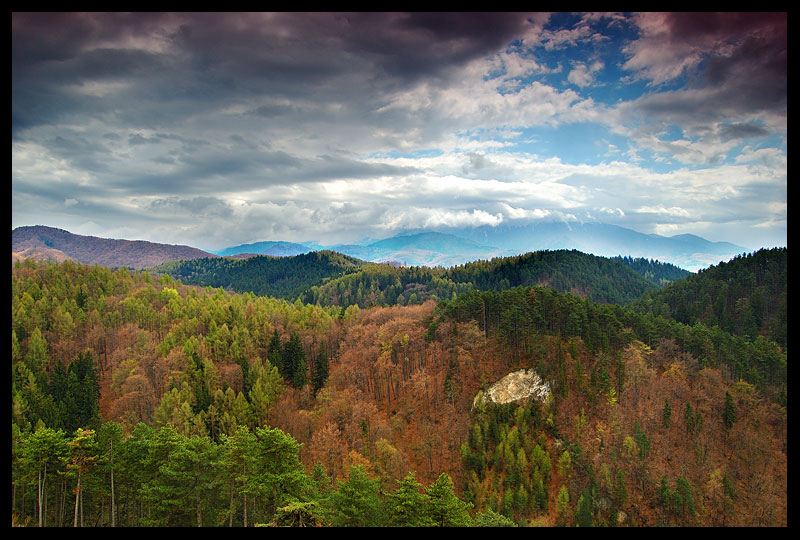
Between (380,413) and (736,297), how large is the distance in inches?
1988

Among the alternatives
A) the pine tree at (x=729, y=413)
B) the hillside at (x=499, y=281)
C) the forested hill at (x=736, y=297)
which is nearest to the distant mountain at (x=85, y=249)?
the pine tree at (x=729, y=413)

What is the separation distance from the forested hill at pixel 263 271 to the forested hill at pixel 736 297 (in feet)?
339

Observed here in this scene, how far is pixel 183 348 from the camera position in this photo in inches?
1475

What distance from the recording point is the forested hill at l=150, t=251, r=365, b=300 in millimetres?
150625

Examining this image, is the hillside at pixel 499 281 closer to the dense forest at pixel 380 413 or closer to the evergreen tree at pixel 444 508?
the dense forest at pixel 380 413

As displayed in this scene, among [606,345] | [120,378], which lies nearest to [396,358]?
[606,345]

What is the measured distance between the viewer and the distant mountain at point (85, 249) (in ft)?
52.0

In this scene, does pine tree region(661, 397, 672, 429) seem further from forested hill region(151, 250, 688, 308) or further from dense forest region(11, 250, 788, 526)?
forested hill region(151, 250, 688, 308)

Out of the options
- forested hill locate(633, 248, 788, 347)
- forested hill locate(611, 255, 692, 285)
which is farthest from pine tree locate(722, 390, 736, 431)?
forested hill locate(611, 255, 692, 285)

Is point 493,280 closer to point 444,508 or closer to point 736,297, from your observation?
point 736,297

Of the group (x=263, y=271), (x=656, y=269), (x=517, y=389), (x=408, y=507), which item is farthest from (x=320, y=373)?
(x=656, y=269)
